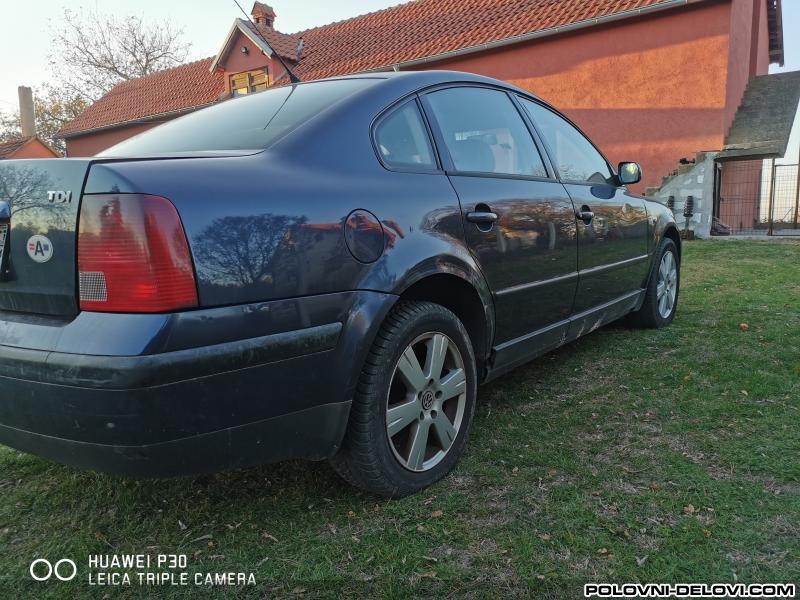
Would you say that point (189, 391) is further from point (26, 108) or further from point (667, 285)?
point (26, 108)

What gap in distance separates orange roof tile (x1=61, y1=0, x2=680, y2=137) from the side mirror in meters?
10.4

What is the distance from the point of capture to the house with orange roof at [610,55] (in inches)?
476

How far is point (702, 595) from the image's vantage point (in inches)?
65.6

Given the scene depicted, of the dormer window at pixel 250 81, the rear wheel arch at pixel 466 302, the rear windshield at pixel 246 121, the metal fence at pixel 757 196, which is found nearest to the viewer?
the rear windshield at pixel 246 121

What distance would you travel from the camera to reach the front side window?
331cm

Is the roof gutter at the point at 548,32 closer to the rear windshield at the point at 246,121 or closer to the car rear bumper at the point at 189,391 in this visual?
the rear windshield at the point at 246,121

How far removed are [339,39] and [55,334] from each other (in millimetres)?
20465

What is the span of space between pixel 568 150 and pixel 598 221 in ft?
1.58

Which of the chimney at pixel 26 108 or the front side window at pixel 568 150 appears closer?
the front side window at pixel 568 150

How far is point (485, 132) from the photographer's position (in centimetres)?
287

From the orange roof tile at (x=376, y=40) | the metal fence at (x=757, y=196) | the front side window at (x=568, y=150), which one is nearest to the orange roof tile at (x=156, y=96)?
the orange roof tile at (x=376, y=40)

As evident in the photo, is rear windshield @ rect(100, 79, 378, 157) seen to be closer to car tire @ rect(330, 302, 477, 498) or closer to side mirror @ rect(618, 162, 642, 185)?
car tire @ rect(330, 302, 477, 498)

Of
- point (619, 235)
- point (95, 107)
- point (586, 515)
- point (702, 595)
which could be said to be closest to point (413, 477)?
point (586, 515)

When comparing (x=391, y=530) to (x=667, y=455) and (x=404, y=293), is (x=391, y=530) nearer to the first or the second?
(x=404, y=293)
